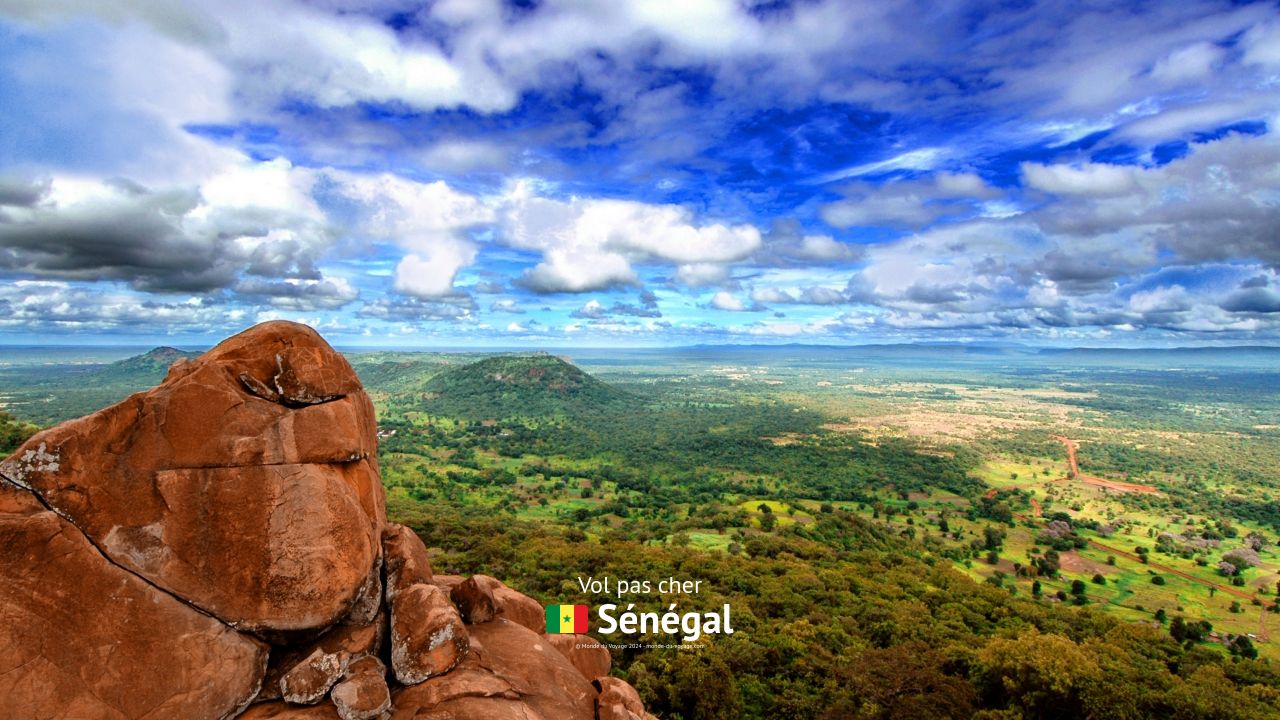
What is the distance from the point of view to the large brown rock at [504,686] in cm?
1461

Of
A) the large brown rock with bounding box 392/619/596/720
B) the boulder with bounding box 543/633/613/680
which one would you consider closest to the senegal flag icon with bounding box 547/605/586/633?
the boulder with bounding box 543/633/613/680

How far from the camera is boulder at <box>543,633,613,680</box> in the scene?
22172 millimetres

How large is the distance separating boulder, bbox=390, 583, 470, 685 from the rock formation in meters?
0.05

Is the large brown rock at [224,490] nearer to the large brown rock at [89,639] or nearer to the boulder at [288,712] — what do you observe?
the large brown rock at [89,639]

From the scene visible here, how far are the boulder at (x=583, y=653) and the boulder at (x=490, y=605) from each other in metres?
0.91

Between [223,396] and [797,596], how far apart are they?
4827 centimetres

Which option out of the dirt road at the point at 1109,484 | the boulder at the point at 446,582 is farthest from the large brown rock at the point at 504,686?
the dirt road at the point at 1109,484

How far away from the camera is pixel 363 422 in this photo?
59.9ft

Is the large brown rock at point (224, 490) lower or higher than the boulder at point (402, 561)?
higher

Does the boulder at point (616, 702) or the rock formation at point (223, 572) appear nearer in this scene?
the rock formation at point (223, 572)

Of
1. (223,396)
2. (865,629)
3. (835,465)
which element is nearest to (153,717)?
(223,396)

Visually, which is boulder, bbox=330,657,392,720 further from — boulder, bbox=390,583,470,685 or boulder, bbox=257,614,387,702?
boulder, bbox=390,583,470,685

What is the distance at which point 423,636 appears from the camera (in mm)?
15531

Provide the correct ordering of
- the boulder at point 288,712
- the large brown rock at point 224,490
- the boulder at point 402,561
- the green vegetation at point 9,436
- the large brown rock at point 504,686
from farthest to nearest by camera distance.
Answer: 1. the green vegetation at point 9,436
2. the boulder at point 402,561
3. the large brown rock at point 504,686
4. the boulder at point 288,712
5. the large brown rock at point 224,490
